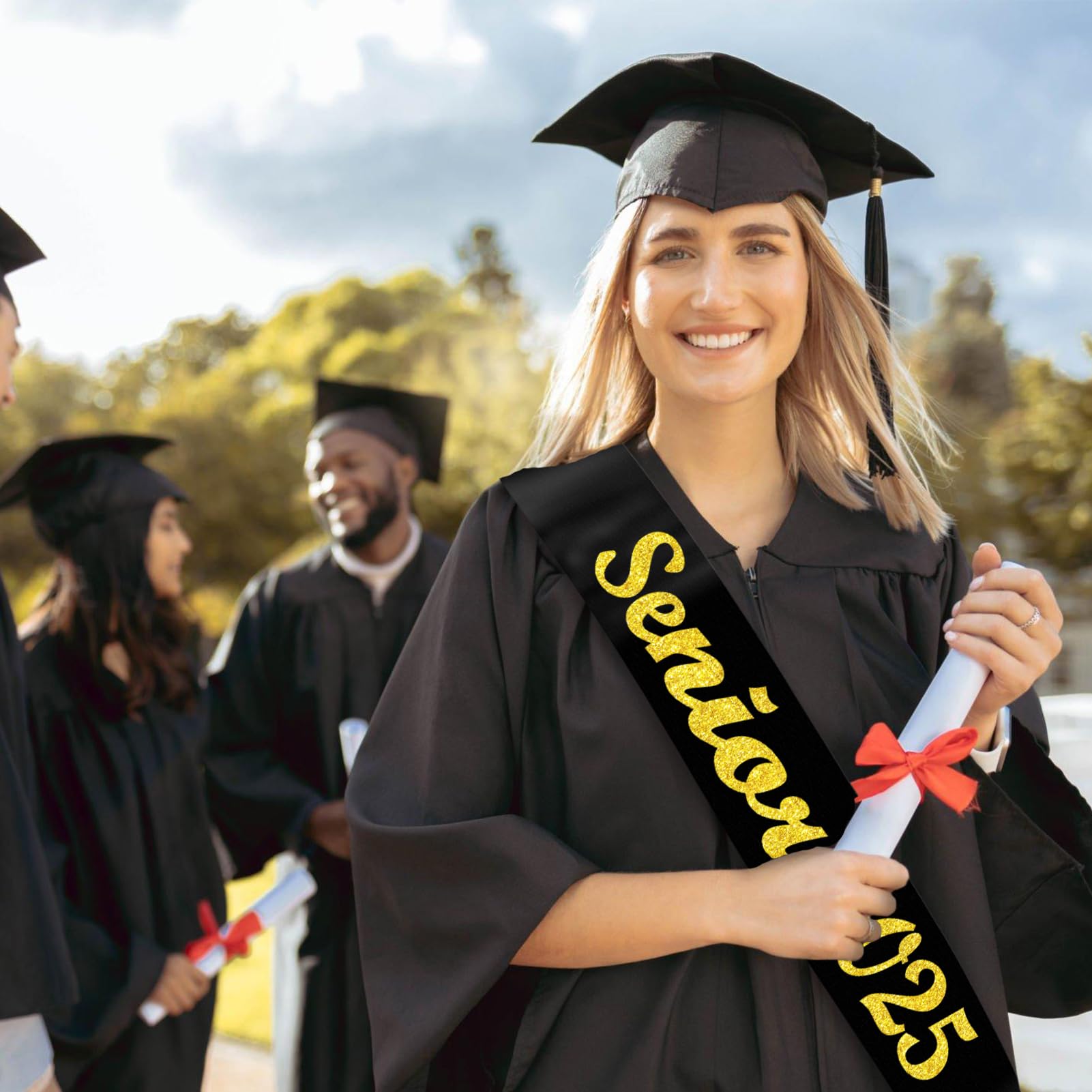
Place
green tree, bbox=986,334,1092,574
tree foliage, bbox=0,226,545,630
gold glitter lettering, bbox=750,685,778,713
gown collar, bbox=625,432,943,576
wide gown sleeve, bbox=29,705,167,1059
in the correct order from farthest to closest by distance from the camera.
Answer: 1. tree foliage, bbox=0,226,545,630
2. green tree, bbox=986,334,1092,574
3. wide gown sleeve, bbox=29,705,167,1059
4. gown collar, bbox=625,432,943,576
5. gold glitter lettering, bbox=750,685,778,713

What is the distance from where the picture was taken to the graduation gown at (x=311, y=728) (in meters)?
4.12

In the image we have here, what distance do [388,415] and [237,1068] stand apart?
3035mm

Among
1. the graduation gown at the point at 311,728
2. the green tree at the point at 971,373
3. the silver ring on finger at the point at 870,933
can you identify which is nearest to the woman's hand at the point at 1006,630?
the silver ring on finger at the point at 870,933

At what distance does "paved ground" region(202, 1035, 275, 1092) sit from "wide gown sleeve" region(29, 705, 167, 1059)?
1.59m

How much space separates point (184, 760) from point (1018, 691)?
3.22m

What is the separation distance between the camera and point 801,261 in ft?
6.42

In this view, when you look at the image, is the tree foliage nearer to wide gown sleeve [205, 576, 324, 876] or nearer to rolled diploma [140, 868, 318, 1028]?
wide gown sleeve [205, 576, 324, 876]

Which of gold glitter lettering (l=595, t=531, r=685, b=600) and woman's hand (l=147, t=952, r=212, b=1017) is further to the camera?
woman's hand (l=147, t=952, r=212, b=1017)

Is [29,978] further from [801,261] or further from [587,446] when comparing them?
[801,261]

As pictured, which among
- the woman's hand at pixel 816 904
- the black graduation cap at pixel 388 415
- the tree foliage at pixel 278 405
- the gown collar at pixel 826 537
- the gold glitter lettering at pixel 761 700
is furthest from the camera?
the tree foliage at pixel 278 405

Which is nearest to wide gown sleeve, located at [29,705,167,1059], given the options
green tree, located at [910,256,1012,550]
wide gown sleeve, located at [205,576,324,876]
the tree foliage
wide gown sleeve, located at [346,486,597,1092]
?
wide gown sleeve, located at [205,576,324,876]

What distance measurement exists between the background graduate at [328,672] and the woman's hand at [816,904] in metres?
2.56

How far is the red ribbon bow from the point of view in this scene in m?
3.70

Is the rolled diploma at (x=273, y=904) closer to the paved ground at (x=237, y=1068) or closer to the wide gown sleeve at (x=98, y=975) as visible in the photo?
the wide gown sleeve at (x=98, y=975)
